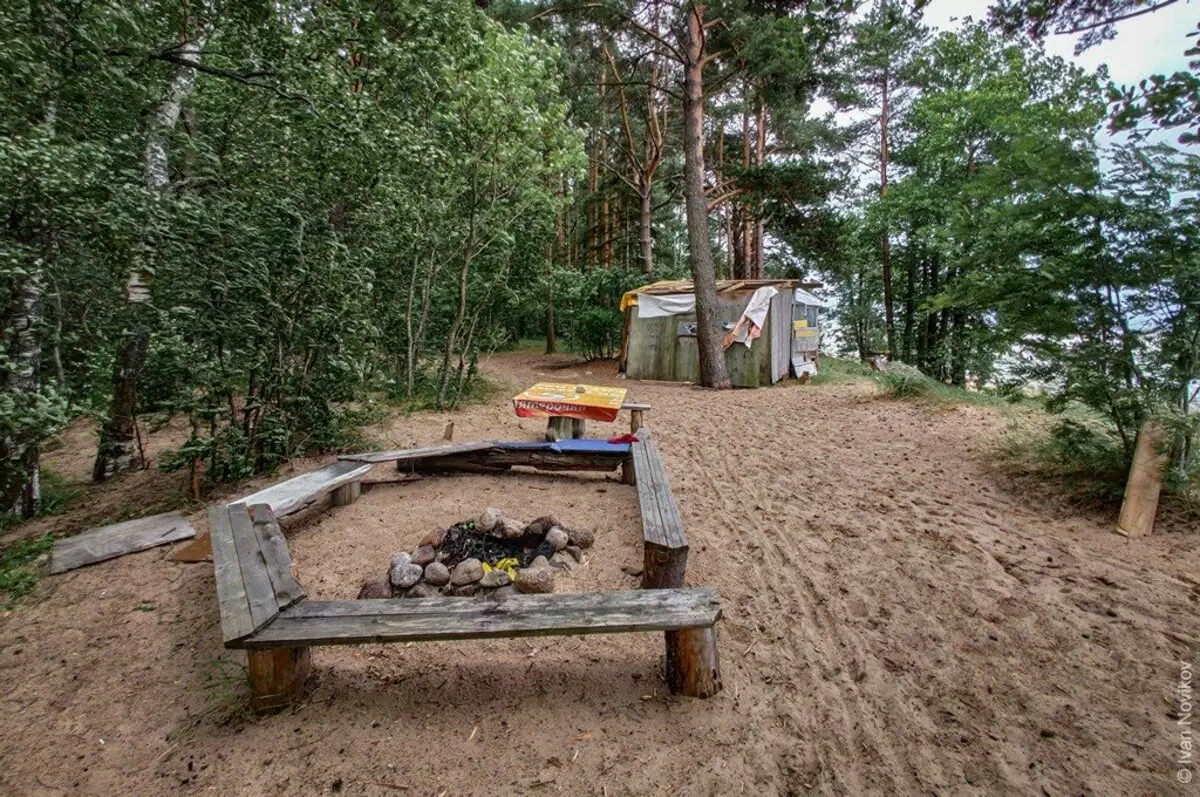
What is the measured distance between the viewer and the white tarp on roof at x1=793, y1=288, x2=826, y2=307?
1180 cm

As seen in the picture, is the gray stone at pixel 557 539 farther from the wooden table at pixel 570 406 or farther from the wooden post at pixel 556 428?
the wooden post at pixel 556 428

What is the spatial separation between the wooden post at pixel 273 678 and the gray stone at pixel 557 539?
153 cm

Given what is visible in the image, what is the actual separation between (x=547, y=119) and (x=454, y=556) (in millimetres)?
5880

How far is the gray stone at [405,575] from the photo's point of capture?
278 centimetres

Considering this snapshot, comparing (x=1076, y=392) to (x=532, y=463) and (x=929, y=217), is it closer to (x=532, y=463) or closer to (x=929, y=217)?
(x=532, y=463)

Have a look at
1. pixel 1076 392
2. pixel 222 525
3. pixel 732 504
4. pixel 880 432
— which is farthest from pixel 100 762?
pixel 880 432

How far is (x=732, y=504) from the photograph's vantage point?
406 centimetres

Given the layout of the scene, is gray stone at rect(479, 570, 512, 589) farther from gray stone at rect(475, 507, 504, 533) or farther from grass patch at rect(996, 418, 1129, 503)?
grass patch at rect(996, 418, 1129, 503)

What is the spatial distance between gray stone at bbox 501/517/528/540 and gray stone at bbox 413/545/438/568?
443 mm

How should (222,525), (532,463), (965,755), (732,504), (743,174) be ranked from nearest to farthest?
(965,755) < (222,525) < (732,504) < (532,463) < (743,174)

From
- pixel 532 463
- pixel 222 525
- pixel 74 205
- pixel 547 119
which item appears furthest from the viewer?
pixel 547 119

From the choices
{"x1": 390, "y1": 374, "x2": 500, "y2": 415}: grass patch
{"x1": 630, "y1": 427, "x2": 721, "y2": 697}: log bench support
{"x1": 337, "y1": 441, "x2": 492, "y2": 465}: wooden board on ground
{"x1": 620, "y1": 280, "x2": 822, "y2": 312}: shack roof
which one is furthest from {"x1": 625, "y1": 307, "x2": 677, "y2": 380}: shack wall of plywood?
{"x1": 630, "y1": 427, "x2": 721, "y2": 697}: log bench support

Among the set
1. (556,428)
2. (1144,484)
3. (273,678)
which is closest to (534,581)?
(273,678)

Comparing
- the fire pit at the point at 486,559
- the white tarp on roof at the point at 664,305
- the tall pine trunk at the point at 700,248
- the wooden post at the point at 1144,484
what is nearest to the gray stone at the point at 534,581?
the fire pit at the point at 486,559
